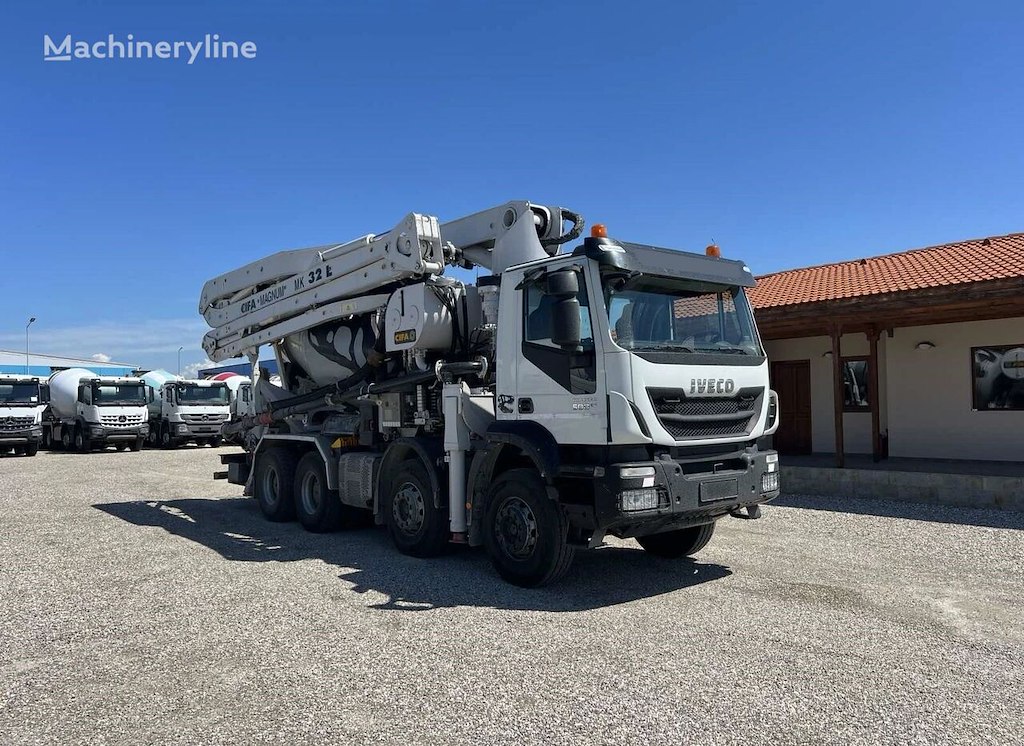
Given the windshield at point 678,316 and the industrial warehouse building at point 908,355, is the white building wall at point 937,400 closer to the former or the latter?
the industrial warehouse building at point 908,355

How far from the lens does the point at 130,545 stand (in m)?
8.83

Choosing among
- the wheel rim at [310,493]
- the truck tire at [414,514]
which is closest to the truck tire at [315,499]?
the wheel rim at [310,493]

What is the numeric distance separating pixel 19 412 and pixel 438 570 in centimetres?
2229

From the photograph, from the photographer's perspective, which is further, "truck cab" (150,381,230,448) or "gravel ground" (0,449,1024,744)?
"truck cab" (150,381,230,448)

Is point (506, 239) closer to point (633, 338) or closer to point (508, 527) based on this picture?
point (633, 338)

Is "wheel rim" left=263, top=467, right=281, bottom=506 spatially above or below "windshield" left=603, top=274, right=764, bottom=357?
below

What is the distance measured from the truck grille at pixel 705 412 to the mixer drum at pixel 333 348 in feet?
13.0

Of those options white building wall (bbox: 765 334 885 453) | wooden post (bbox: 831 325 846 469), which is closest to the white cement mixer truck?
white building wall (bbox: 765 334 885 453)

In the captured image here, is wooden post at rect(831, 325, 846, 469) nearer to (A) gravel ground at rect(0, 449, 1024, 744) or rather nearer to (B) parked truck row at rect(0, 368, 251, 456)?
(A) gravel ground at rect(0, 449, 1024, 744)

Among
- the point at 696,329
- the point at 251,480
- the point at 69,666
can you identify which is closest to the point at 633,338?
the point at 696,329

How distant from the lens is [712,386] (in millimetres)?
6406

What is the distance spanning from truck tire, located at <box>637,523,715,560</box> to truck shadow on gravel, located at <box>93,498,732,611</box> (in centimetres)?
12

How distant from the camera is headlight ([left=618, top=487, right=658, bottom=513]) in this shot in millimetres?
5805

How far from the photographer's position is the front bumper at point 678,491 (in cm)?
584
